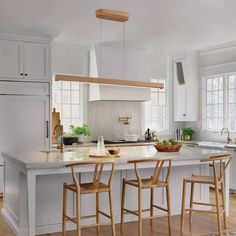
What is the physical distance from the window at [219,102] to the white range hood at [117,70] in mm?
1216

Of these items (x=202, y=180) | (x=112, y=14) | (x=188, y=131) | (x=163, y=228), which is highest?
(x=112, y=14)

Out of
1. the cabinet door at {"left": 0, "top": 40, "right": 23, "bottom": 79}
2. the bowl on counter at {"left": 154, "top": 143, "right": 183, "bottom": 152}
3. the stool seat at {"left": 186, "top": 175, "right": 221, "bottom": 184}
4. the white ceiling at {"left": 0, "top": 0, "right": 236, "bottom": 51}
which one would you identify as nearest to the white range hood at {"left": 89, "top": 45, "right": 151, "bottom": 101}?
the white ceiling at {"left": 0, "top": 0, "right": 236, "bottom": 51}

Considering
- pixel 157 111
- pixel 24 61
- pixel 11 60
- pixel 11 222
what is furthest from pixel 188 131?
pixel 11 222

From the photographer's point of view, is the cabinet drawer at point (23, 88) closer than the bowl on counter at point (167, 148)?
No

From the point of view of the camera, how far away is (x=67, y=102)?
25.4ft

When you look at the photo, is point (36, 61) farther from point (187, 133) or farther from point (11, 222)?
point (187, 133)

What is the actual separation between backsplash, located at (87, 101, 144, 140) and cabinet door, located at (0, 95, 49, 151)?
1.26 m

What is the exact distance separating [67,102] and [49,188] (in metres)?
3.28

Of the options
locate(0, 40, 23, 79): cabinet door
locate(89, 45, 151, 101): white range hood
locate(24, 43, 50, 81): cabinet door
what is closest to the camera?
locate(0, 40, 23, 79): cabinet door

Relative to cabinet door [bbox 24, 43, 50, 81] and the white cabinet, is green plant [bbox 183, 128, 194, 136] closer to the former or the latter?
the white cabinet

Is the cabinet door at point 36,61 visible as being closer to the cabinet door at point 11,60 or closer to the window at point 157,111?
the cabinet door at point 11,60

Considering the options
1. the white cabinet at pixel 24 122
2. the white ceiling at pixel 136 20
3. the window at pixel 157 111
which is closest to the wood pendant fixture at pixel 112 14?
the white ceiling at pixel 136 20

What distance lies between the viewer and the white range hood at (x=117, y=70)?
7516 millimetres

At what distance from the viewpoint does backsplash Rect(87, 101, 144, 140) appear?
7.90m
